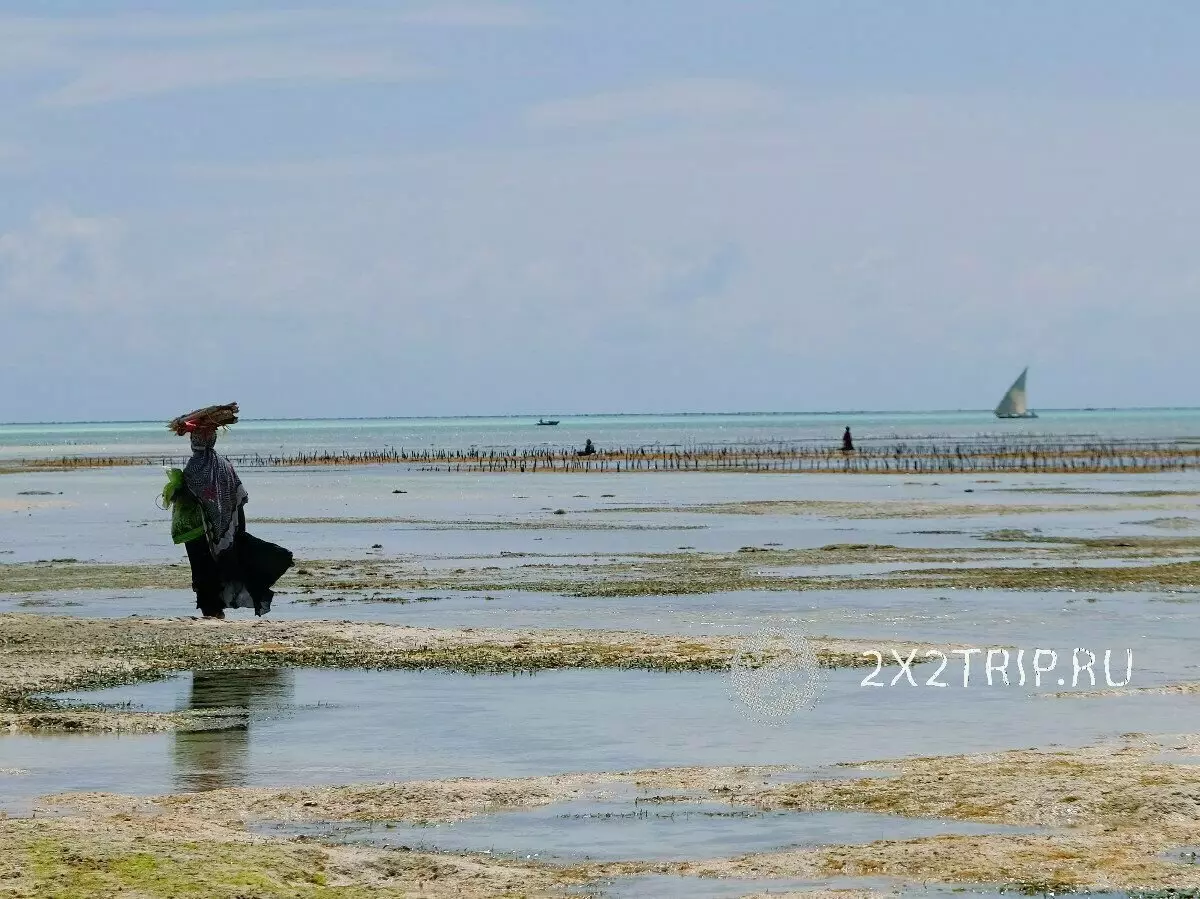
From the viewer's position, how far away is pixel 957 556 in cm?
3478

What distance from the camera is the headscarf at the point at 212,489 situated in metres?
21.2

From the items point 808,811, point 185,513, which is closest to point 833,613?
point 185,513

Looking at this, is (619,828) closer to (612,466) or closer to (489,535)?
(489,535)

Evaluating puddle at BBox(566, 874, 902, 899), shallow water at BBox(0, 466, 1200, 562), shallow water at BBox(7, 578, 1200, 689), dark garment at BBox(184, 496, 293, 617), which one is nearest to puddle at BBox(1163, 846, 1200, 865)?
puddle at BBox(566, 874, 902, 899)

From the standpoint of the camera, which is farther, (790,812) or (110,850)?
(790,812)

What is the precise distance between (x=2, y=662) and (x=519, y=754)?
7.41 metres

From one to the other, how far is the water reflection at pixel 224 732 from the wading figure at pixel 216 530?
333 cm

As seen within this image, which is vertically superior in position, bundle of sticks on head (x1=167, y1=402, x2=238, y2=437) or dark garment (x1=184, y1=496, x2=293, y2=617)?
bundle of sticks on head (x1=167, y1=402, x2=238, y2=437)

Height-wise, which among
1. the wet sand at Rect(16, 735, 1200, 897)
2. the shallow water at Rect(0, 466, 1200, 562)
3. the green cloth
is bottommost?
the wet sand at Rect(16, 735, 1200, 897)

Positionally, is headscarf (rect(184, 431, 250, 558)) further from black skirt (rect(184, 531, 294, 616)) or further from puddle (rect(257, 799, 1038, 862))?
puddle (rect(257, 799, 1038, 862))

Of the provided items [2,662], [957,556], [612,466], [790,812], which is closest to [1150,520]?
[957,556]

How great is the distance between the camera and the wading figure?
2122cm

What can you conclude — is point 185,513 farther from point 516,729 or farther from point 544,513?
point 544,513

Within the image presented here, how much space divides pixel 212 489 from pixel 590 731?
8.02 meters
